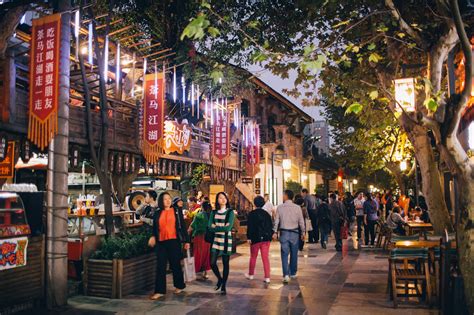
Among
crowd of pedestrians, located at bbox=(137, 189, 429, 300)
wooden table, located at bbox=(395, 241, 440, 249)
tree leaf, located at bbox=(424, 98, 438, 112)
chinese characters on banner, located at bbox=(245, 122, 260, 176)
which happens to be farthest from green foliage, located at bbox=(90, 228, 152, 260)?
chinese characters on banner, located at bbox=(245, 122, 260, 176)

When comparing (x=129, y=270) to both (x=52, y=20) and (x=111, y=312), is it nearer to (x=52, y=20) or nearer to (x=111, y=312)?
(x=111, y=312)

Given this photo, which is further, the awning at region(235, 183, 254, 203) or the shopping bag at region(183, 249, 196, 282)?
the awning at region(235, 183, 254, 203)

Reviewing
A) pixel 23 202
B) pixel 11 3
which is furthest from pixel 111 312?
pixel 11 3

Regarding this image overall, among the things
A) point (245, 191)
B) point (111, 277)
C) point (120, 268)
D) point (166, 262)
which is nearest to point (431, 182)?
point (166, 262)

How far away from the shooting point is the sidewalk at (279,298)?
24.3 ft

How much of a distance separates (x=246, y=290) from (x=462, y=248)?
4370 mm

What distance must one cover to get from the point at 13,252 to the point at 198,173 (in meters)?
11.1

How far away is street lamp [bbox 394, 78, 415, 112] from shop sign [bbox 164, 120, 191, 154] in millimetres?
6686

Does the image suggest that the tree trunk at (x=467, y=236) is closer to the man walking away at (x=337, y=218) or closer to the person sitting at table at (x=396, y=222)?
the person sitting at table at (x=396, y=222)

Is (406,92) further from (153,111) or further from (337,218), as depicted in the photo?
(337,218)

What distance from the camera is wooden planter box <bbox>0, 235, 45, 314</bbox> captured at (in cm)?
687

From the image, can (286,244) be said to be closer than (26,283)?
No

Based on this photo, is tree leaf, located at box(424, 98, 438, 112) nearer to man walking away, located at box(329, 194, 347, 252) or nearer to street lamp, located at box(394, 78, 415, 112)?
street lamp, located at box(394, 78, 415, 112)

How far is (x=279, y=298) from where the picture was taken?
8.23 meters
